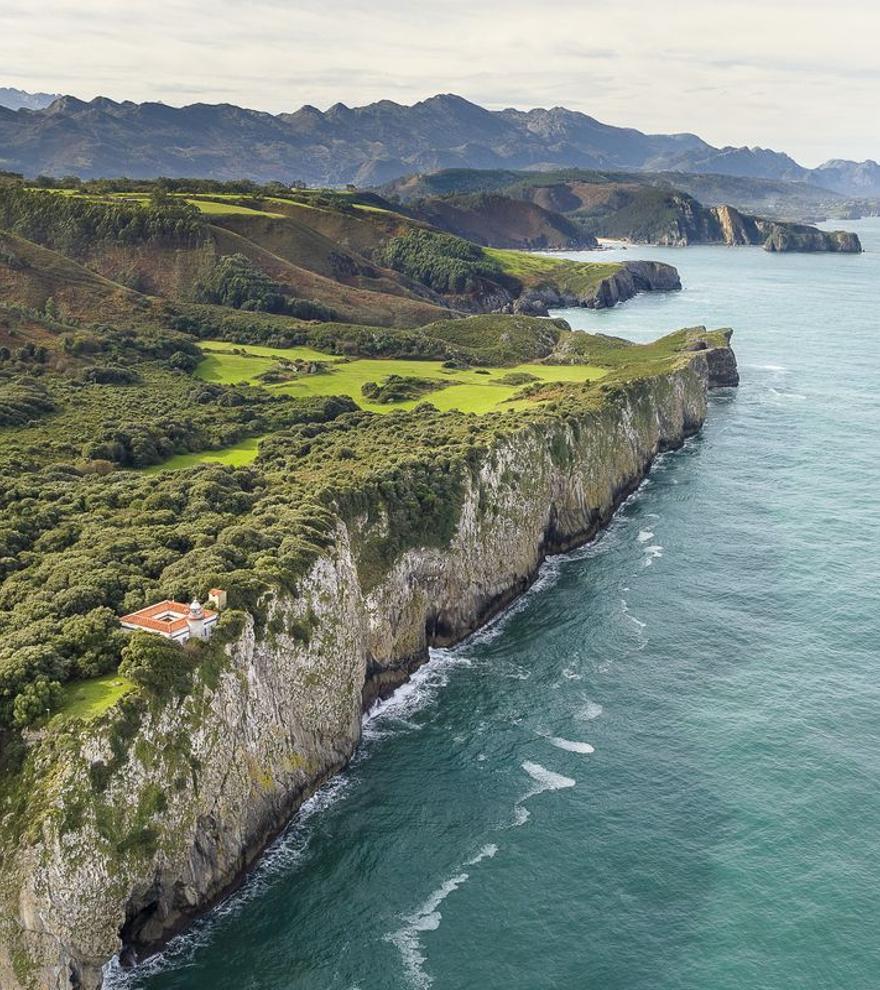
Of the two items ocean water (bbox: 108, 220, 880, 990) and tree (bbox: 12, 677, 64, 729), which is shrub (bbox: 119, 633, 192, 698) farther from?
ocean water (bbox: 108, 220, 880, 990)

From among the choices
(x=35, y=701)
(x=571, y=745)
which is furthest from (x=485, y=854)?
(x=35, y=701)

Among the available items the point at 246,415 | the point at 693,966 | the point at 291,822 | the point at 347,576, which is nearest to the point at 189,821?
the point at 291,822

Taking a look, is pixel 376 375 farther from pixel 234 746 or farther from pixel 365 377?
pixel 234 746

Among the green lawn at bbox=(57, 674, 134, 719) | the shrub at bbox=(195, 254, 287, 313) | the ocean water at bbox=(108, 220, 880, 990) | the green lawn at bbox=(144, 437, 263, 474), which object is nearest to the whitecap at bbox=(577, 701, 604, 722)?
the ocean water at bbox=(108, 220, 880, 990)

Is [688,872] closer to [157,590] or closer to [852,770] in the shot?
[852,770]

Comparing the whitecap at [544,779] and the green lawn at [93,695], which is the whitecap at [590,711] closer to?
the whitecap at [544,779]

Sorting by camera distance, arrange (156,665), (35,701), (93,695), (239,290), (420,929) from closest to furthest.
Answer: (35,701) → (93,695) → (420,929) → (156,665) → (239,290)
